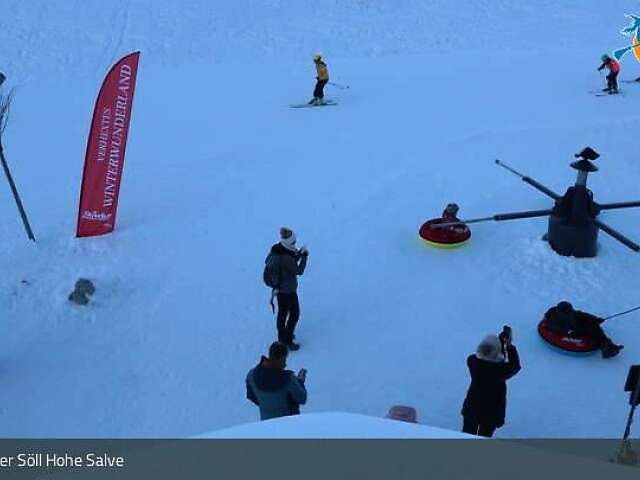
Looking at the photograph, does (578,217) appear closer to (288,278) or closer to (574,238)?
(574,238)

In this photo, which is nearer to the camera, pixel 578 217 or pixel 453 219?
pixel 578 217

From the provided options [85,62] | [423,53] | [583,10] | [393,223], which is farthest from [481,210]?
[583,10]

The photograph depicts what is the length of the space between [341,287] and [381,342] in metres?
1.26

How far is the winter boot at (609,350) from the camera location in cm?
764

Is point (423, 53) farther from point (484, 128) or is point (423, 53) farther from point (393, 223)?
point (393, 223)

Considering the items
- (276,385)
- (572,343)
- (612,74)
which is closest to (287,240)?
(276,385)

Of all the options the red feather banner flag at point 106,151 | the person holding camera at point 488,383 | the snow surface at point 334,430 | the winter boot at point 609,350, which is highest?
the red feather banner flag at point 106,151

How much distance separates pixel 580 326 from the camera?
25.7ft

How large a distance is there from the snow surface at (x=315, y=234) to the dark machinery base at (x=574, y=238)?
165 mm

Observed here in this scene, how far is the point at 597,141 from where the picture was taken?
13203 millimetres

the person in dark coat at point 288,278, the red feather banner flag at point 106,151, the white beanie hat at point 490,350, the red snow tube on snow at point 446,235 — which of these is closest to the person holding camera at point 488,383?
the white beanie hat at point 490,350

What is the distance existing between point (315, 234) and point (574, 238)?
341cm

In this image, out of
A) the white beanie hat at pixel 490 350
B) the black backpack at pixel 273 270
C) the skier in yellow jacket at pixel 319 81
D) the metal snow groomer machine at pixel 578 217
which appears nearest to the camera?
the white beanie hat at pixel 490 350

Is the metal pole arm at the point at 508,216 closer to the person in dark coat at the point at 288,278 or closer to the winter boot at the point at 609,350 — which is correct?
the winter boot at the point at 609,350
